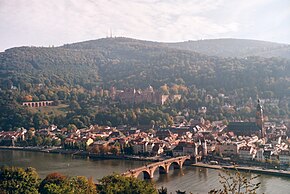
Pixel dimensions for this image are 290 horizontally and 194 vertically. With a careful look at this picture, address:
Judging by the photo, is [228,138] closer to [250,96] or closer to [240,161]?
[240,161]

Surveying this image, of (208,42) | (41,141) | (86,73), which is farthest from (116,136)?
(208,42)

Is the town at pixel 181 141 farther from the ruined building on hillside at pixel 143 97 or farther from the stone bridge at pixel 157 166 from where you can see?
the ruined building on hillside at pixel 143 97

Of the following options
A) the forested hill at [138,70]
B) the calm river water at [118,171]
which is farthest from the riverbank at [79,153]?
the forested hill at [138,70]

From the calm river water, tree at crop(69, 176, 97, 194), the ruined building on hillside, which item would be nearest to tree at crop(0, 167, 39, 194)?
tree at crop(69, 176, 97, 194)

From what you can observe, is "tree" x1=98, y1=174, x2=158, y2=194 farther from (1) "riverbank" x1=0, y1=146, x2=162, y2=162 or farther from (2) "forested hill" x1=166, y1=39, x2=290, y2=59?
(2) "forested hill" x1=166, y1=39, x2=290, y2=59

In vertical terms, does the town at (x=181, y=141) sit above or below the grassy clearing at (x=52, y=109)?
below

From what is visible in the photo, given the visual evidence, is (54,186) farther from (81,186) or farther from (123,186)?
(123,186)

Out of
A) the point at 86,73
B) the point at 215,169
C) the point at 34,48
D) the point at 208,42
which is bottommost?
the point at 215,169
